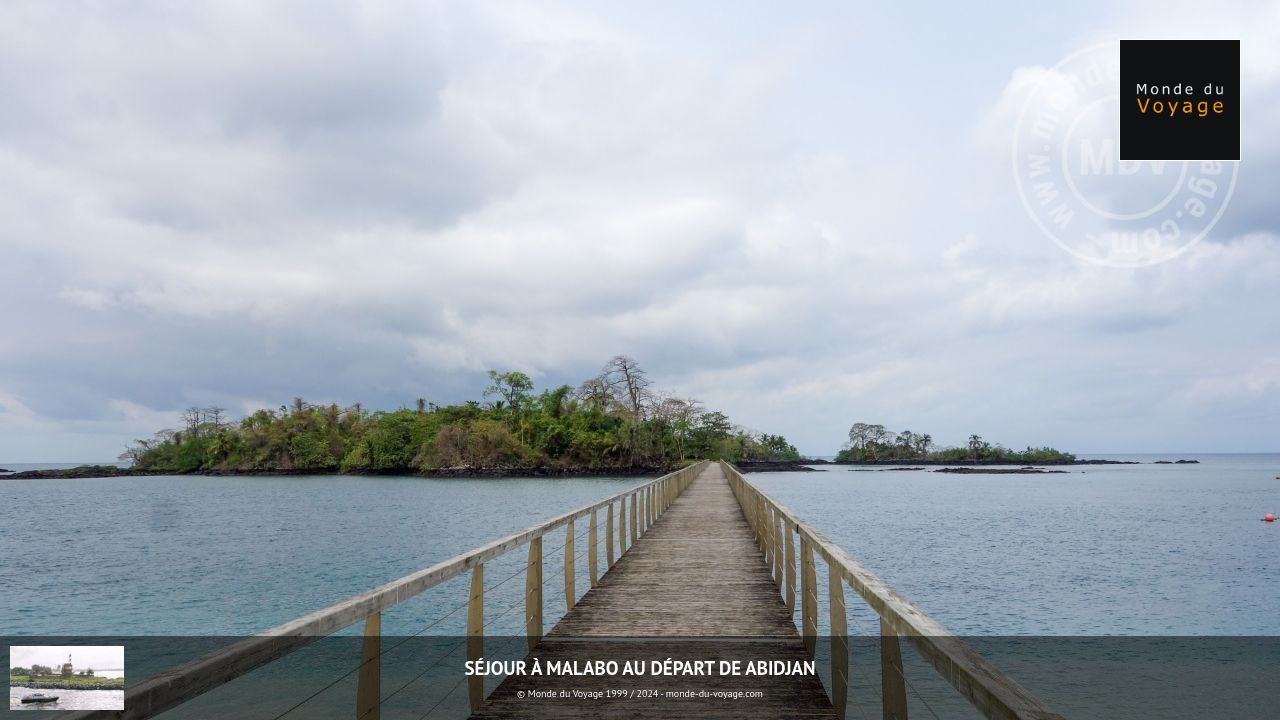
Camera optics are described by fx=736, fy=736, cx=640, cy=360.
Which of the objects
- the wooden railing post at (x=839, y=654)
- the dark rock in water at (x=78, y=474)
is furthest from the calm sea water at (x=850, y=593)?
the dark rock in water at (x=78, y=474)

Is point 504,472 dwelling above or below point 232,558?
below

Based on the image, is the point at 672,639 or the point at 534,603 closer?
the point at 534,603

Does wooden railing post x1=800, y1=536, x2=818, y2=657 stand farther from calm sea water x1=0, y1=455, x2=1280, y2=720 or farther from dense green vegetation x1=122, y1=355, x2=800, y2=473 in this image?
dense green vegetation x1=122, y1=355, x2=800, y2=473

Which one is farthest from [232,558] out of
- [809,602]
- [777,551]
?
[809,602]

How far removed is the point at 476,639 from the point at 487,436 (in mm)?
77425

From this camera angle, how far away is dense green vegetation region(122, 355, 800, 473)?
72188 mm

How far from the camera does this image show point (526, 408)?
85062 mm

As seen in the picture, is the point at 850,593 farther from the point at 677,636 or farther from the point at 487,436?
the point at 487,436

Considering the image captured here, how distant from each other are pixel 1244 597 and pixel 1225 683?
9561 mm

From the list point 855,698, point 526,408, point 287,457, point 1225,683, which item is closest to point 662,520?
point 855,698

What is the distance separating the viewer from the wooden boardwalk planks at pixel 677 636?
3871 mm

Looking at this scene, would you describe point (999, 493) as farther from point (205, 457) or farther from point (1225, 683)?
point (205, 457)

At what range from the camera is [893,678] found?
2.78 metres

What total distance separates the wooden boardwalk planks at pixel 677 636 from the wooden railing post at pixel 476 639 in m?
0.09
